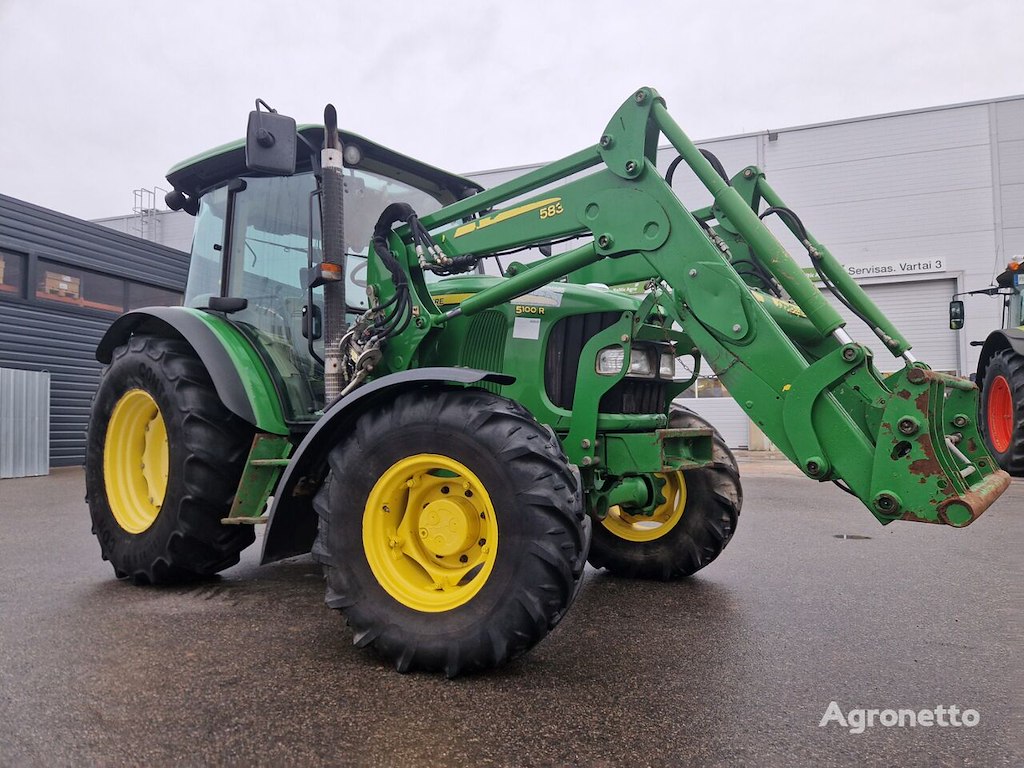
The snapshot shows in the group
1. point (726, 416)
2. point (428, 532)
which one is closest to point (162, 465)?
point (428, 532)

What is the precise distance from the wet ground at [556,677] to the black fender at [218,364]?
95 centimetres

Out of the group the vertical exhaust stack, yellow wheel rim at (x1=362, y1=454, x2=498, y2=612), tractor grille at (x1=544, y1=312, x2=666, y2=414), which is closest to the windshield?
the vertical exhaust stack

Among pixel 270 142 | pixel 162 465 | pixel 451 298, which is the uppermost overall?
pixel 270 142

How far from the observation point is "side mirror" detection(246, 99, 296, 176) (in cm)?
321

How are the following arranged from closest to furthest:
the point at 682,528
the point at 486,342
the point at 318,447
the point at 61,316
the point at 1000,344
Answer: the point at 318,447 → the point at 486,342 → the point at 682,528 → the point at 1000,344 → the point at 61,316

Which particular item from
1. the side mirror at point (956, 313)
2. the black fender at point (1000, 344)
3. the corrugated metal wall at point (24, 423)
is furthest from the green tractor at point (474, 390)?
the corrugated metal wall at point (24, 423)

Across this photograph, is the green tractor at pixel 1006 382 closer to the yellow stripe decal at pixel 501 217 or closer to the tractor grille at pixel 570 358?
the tractor grille at pixel 570 358

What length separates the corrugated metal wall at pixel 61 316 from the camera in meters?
11.9

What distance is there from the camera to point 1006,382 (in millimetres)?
7969

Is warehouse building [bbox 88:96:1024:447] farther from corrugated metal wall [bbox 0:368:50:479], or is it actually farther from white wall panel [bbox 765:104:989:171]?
corrugated metal wall [bbox 0:368:50:479]

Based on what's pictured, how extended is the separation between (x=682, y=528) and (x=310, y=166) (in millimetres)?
2906

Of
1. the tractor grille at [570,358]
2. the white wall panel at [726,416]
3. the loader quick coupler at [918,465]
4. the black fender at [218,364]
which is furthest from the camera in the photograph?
the white wall panel at [726,416]

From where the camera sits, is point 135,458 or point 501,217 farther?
point 135,458

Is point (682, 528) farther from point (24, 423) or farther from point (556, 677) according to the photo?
point (24, 423)
